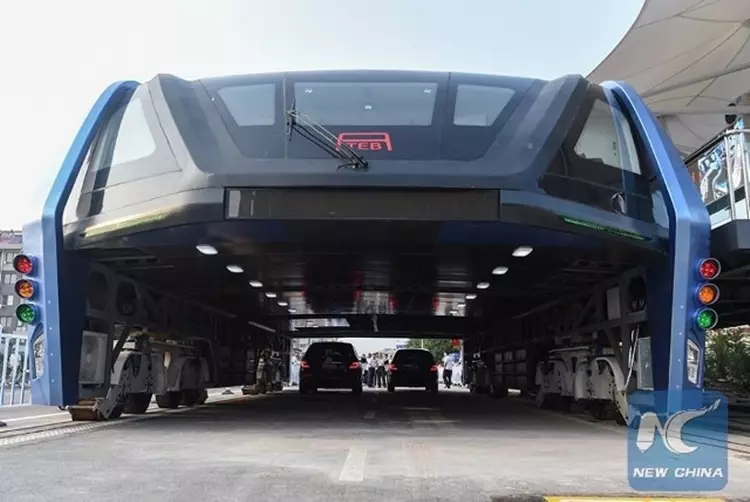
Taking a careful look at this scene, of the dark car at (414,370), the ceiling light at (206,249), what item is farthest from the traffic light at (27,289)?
the dark car at (414,370)

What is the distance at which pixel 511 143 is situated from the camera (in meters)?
7.04

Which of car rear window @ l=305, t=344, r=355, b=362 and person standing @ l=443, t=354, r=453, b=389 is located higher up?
car rear window @ l=305, t=344, r=355, b=362

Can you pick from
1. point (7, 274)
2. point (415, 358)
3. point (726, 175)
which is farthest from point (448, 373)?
point (7, 274)

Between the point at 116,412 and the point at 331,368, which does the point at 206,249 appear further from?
the point at 331,368

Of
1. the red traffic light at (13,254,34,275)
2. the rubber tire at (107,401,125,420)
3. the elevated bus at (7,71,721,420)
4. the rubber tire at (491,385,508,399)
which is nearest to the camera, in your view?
the elevated bus at (7,71,721,420)

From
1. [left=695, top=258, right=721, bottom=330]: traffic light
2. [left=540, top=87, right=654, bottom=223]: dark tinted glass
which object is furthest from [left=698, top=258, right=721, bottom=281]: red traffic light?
[left=540, top=87, right=654, bottom=223]: dark tinted glass

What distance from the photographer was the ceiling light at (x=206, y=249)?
26.1 ft

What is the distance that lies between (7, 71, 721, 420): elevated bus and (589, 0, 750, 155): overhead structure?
14175mm

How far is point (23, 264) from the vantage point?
727cm

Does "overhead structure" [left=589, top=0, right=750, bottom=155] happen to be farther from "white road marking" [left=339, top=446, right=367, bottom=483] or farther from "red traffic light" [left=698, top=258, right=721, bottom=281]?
"white road marking" [left=339, top=446, right=367, bottom=483]

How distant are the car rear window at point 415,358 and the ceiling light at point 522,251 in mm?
15040

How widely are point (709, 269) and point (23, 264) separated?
261 inches

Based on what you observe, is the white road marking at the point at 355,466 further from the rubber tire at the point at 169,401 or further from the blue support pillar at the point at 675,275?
the rubber tire at the point at 169,401

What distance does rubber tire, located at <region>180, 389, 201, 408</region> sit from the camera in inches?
520
